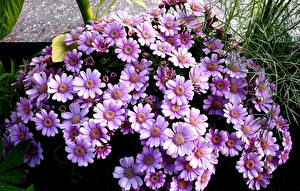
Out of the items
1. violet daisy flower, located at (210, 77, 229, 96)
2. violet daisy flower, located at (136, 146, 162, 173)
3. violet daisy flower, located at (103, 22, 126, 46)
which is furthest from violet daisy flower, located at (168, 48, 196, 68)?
violet daisy flower, located at (136, 146, 162, 173)

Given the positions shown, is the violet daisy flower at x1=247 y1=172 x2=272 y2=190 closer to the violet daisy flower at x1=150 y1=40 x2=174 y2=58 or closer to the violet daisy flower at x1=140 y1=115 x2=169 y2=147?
the violet daisy flower at x1=140 y1=115 x2=169 y2=147

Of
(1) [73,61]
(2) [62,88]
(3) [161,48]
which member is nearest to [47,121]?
(2) [62,88]

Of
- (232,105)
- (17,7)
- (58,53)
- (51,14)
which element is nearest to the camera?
(232,105)

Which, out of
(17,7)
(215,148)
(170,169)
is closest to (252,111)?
(215,148)

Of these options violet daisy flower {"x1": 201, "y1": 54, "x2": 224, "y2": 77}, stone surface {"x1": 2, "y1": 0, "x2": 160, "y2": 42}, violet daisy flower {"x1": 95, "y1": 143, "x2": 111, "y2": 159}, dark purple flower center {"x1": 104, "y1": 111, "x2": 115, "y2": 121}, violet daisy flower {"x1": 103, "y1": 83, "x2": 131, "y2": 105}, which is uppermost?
violet daisy flower {"x1": 201, "y1": 54, "x2": 224, "y2": 77}


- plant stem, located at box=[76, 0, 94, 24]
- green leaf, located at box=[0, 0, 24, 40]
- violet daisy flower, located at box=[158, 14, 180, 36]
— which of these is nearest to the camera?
violet daisy flower, located at box=[158, 14, 180, 36]

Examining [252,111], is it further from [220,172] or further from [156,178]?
[156,178]
